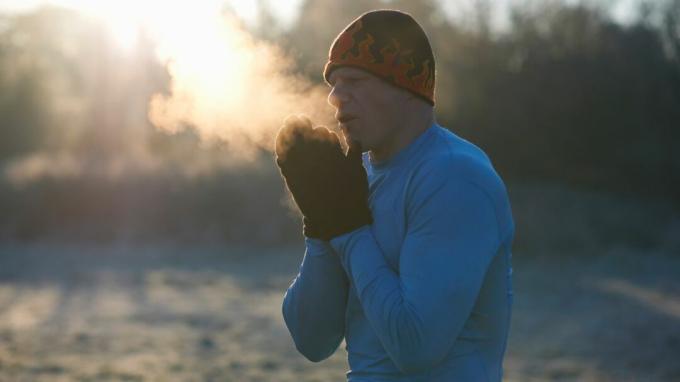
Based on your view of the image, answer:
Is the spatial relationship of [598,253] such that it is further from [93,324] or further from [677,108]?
[93,324]

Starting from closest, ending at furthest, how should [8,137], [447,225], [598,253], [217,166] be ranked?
[447,225] → [598,253] → [217,166] → [8,137]

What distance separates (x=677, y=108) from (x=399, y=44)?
57.1 feet

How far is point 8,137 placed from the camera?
26.6 m

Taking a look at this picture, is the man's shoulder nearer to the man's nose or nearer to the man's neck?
the man's neck

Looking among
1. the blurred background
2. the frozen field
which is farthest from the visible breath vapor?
the frozen field

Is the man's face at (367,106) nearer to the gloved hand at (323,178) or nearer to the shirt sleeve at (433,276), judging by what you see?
the gloved hand at (323,178)

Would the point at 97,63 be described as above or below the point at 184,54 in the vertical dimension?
above

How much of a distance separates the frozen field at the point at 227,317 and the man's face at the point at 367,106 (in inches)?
210

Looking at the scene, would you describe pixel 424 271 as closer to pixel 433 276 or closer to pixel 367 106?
pixel 433 276

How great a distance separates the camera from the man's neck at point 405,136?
2197 millimetres

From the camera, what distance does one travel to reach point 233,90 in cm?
337

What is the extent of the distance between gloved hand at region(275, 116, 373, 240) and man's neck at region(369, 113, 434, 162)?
61 millimetres

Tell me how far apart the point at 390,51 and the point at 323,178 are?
32 cm

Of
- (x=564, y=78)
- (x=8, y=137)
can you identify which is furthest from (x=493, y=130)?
(x=8, y=137)
